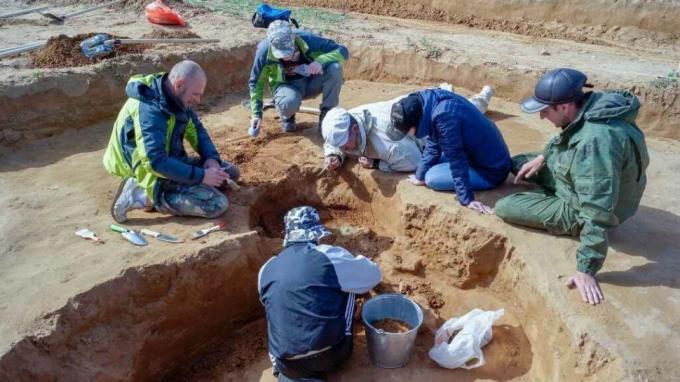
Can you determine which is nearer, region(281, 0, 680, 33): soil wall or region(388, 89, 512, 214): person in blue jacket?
region(388, 89, 512, 214): person in blue jacket

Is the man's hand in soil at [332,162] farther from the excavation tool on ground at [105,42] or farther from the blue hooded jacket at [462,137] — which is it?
the excavation tool on ground at [105,42]

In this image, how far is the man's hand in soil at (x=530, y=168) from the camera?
15.0 ft

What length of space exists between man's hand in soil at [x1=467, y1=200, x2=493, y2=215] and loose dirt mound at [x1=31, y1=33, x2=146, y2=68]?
5121mm

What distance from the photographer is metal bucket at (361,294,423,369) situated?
3865 mm

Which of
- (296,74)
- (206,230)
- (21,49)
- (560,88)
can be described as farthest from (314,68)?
(21,49)

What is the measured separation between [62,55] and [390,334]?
5.68 meters

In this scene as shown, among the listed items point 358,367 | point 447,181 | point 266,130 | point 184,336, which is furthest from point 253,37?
point 358,367

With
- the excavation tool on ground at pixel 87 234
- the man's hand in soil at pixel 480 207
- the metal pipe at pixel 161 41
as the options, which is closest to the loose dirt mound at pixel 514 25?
the metal pipe at pixel 161 41

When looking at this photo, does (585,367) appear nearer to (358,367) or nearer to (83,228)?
(358,367)

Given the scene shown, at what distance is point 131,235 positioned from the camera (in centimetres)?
441

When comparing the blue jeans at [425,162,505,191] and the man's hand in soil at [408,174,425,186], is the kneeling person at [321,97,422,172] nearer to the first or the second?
the man's hand in soil at [408,174,425,186]

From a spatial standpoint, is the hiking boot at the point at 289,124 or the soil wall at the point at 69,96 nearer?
the soil wall at the point at 69,96

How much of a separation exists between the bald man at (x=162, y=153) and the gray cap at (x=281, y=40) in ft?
4.38

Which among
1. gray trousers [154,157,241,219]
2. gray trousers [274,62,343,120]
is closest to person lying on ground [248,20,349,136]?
gray trousers [274,62,343,120]
